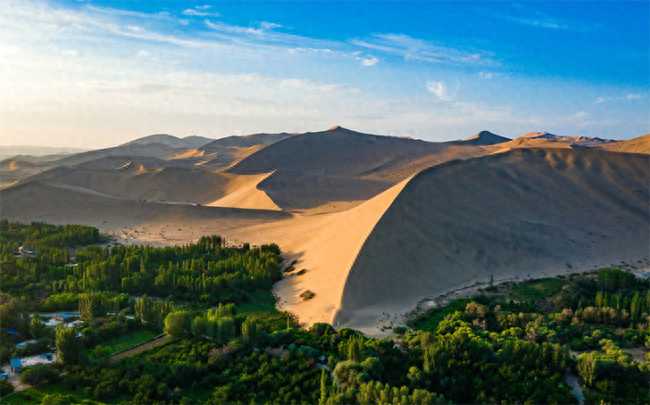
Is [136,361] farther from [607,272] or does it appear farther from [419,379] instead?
[607,272]

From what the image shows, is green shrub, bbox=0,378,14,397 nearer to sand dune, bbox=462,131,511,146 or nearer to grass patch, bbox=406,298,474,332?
grass patch, bbox=406,298,474,332

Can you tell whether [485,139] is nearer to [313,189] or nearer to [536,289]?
[313,189]

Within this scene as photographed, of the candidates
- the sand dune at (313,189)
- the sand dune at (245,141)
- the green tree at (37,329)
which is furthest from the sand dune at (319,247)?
the sand dune at (245,141)

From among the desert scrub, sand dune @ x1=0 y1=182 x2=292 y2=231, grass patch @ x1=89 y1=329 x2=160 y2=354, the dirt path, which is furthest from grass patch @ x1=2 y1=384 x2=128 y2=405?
sand dune @ x1=0 y1=182 x2=292 y2=231

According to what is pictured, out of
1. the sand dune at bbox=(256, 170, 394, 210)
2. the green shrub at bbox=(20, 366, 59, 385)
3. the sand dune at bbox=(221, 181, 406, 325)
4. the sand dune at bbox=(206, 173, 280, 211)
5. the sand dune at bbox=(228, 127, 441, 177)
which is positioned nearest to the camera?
the green shrub at bbox=(20, 366, 59, 385)

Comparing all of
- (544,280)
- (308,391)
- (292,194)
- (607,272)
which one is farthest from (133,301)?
(292,194)

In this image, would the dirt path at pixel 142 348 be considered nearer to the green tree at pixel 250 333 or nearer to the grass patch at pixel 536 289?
the green tree at pixel 250 333

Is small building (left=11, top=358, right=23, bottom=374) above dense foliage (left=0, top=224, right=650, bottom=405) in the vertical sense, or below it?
below
